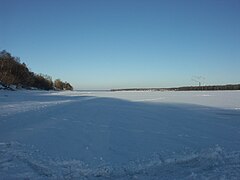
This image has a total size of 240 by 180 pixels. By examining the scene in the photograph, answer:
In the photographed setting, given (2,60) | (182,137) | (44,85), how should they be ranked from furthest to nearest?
(44,85) < (2,60) < (182,137)

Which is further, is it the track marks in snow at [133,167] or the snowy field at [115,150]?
the snowy field at [115,150]

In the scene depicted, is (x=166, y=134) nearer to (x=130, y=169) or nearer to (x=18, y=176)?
(x=130, y=169)

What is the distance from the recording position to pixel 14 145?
7633 mm

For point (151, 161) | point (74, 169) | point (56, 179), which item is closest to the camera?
point (56, 179)

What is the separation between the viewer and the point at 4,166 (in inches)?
237

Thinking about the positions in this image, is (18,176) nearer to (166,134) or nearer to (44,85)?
(166,134)

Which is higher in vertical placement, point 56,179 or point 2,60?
point 2,60

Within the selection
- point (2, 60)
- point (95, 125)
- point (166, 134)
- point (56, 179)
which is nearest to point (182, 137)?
point (166, 134)

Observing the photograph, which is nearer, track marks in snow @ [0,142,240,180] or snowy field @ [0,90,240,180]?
track marks in snow @ [0,142,240,180]

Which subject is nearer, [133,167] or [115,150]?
[133,167]

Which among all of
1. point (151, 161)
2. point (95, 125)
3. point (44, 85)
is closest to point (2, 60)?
point (44, 85)

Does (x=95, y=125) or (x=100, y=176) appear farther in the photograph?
(x=95, y=125)

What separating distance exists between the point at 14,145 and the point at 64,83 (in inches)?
5980

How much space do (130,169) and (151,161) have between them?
0.71 metres
